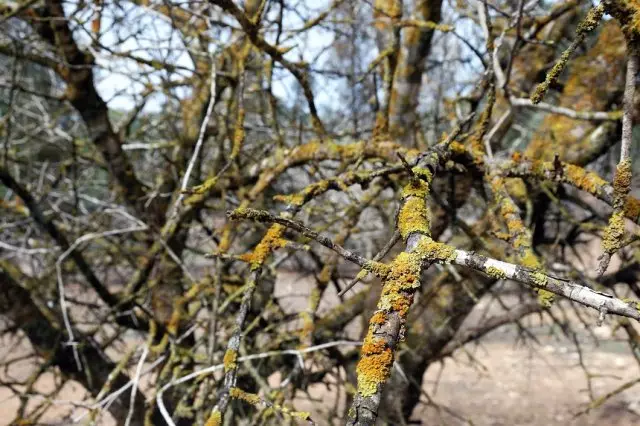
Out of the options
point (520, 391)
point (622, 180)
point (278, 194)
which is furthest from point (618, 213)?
point (520, 391)

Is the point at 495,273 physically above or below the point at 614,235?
below

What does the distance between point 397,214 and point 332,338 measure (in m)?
2.19

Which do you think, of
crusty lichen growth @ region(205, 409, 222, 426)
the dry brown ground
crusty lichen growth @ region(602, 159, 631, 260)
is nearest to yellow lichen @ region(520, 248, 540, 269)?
crusty lichen growth @ region(602, 159, 631, 260)

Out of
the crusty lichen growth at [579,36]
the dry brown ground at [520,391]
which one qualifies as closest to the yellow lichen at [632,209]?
the crusty lichen growth at [579,36]

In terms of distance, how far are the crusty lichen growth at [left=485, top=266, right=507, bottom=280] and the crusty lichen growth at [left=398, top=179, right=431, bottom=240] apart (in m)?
0.12

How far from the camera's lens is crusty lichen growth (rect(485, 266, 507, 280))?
29.0 inches

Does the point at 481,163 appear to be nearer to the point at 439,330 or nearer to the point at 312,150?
the point at 312,150

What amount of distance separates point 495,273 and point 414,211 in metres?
0.19

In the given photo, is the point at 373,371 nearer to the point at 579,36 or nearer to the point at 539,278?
the point at 539,278

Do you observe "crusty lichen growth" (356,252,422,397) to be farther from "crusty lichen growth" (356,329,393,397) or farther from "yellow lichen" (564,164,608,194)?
"yellow lichen" (564,164,608,194)

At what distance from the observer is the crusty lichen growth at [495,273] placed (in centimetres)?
74

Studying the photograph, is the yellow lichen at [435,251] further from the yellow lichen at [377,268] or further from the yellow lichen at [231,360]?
the yellow lichen at [231,360]

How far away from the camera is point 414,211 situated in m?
0.89

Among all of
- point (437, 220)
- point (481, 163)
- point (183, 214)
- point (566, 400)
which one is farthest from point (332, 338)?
point (566, 400)
